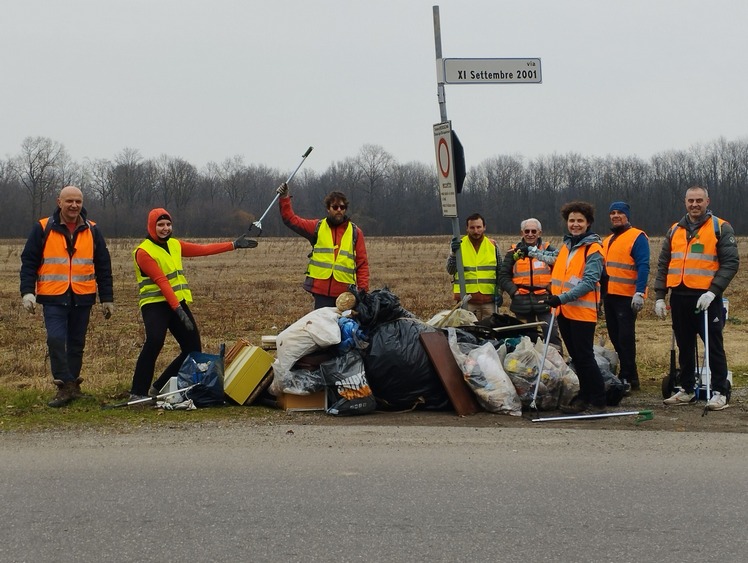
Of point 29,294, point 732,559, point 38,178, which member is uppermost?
point 38,178

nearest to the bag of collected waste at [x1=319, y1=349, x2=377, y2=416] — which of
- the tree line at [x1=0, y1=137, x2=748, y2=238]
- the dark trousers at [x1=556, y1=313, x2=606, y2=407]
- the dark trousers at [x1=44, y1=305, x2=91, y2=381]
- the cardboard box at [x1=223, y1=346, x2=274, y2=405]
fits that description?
the cardboard box at [x1=223, y1=346, x2=274, y2=405]

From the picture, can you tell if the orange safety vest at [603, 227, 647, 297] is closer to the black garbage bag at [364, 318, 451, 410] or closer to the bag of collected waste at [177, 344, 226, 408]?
the black garbage bag at [364, 318, 451, 410]

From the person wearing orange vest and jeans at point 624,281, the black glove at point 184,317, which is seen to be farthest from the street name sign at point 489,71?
the black glove at point 184,317

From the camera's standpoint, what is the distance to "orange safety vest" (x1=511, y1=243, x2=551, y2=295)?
324 inches

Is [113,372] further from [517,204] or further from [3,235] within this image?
[517,204]

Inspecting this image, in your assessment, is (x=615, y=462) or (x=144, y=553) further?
(x=615, y=462)

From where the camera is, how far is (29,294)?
6.93m

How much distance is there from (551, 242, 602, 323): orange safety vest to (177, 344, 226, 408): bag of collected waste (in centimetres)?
309

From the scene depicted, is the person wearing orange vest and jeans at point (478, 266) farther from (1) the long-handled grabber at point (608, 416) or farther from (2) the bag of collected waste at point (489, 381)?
(1) the long-handled grabber at point (608, 416)

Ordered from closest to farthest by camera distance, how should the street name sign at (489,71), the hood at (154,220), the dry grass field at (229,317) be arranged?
the hood at (154,220) < the street name sign at (489,71) < the dry grass field at (229,317)

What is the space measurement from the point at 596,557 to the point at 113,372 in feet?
22.9

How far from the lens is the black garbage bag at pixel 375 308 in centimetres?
714

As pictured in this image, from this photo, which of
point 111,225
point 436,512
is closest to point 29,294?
point 436,512

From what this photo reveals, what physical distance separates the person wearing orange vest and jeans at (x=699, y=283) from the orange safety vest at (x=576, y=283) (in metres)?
0.71
